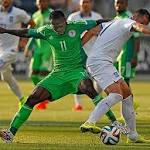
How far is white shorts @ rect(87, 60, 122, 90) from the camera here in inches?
490

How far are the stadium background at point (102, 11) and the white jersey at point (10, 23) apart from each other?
14.6 metres

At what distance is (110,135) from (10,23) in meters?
7.10

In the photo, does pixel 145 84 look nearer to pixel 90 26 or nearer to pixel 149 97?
pixel 149 97

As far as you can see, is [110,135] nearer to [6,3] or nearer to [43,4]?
[6,3]

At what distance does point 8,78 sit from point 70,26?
5.85 m

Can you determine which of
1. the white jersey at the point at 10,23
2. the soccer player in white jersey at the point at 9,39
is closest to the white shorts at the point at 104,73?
the soccer player in white jersey at the point at 9,39

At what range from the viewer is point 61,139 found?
13.3m

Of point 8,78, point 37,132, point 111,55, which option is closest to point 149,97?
point 8,78

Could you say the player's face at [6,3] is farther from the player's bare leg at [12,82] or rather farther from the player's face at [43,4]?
the player's bare leg at [12,82]

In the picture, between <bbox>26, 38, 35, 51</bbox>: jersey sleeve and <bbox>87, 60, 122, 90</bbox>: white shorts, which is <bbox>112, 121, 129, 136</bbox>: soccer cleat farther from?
<bbox>26, 38, 35, 51</bbox>: jersey sleeve

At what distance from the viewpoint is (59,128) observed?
1516 cm

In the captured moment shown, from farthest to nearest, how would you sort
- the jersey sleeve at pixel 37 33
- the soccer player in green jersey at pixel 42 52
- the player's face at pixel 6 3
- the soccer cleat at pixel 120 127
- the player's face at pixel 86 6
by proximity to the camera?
1. the soccer player in green jersey at pixel 42 52
2. the player's face at pixel 86 6
3. the player's face at pixel 6 3
4. the jersey sleeve at pixel 37 33
5. the soccer cleat at pixel 120 127

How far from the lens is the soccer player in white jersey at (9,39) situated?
18469mm

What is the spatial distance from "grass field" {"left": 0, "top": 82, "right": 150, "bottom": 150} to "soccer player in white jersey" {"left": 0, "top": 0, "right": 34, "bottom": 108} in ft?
2.69
